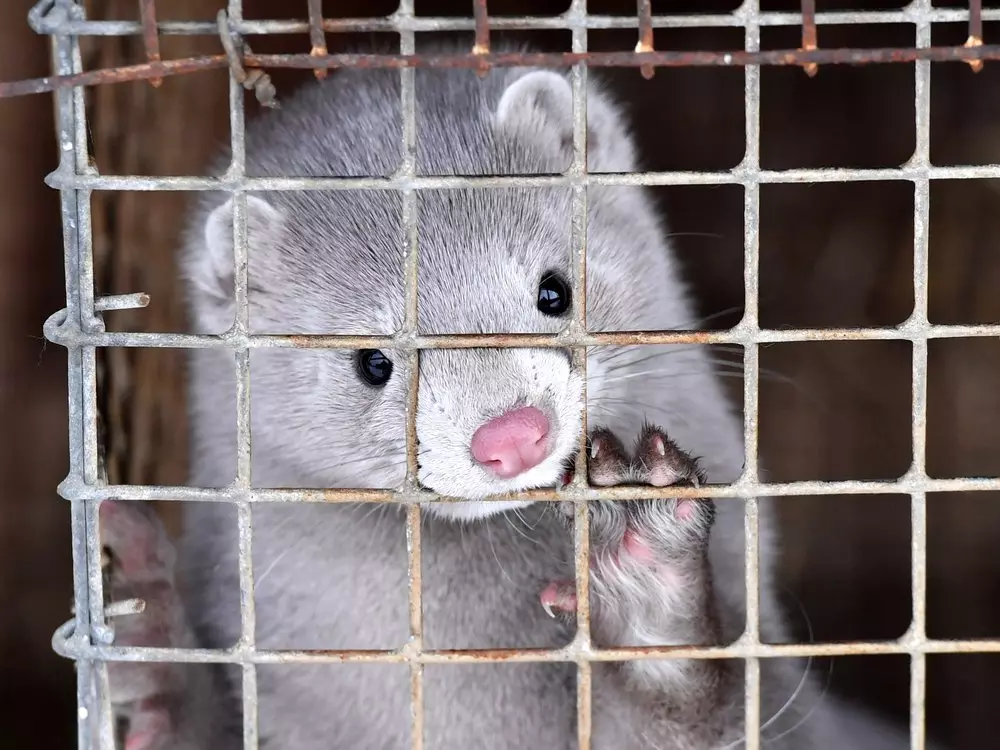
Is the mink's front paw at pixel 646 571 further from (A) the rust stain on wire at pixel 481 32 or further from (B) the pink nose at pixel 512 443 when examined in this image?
(A) the rust stain on wire at pixel 481 32

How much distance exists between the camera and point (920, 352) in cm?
112

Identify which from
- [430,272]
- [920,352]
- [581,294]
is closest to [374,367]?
[430,272]

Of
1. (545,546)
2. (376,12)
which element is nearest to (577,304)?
(545,546)

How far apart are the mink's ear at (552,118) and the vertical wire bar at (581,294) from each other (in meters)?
0.34

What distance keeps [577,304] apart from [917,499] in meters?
0.42

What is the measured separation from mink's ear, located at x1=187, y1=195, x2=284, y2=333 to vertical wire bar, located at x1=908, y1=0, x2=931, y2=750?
31.1 inches

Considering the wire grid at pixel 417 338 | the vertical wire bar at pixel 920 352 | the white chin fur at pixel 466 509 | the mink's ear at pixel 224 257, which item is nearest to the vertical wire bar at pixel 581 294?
the wire grid at pixel 417 338

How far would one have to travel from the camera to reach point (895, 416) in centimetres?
239

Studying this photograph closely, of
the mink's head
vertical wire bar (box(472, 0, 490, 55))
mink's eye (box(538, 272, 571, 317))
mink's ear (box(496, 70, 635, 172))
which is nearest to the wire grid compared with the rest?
vertical wire bar (box(472, 0, 490, 55))

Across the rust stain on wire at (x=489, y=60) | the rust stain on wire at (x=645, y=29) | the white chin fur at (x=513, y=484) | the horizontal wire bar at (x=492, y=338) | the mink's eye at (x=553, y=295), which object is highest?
the rust stain on wire at (x=645, y=29)

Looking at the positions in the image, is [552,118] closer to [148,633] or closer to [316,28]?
[316,28]

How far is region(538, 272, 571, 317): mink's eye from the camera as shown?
1.40 m

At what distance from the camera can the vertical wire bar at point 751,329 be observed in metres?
1.07

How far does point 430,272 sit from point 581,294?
299mm
